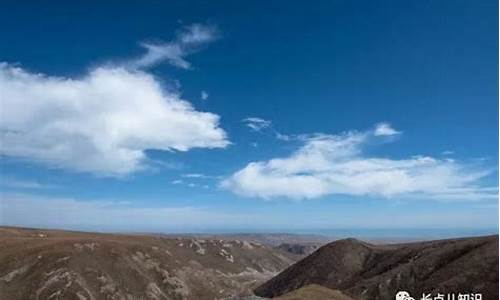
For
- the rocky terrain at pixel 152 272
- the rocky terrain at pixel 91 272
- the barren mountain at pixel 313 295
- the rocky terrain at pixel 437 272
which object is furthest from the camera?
the rocky terrain at pixel 91 272

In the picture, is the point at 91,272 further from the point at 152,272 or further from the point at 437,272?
the point at 437,272

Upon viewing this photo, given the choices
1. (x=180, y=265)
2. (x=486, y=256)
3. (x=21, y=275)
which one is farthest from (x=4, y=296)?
(x=486, y=256)

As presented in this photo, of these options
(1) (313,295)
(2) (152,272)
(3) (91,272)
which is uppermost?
(3) (91,272)

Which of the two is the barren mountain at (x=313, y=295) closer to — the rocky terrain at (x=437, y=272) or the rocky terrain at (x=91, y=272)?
the rocky terrain at (x=437, y=272)

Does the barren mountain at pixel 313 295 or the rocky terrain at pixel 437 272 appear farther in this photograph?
the rocky terrain at pixel 437 272

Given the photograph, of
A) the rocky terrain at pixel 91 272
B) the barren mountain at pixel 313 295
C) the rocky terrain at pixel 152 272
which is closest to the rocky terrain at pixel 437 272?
the rocky terrain at pixel 152 272

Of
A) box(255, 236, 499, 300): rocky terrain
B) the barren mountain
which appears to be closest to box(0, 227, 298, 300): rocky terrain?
box(255, 236, 499, 300): rocky terrain

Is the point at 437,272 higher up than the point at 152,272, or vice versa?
the point at 437,272

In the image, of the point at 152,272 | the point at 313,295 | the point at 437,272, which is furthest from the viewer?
the point at 152,272

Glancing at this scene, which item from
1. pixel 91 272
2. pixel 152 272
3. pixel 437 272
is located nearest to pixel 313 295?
pixel 437 272

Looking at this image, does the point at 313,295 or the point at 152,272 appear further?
the point at 152,272

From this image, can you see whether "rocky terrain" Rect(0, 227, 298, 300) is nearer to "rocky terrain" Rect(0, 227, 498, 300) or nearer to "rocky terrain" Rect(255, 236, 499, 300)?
"rocky terrain" Rect(0, 227, 498, 300)

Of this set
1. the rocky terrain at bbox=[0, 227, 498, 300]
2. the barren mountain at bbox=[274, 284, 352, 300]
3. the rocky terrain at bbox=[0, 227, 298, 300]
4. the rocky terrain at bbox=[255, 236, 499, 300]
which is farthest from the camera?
the rocky terrain at bbox=[0, 227, 298, 300]
